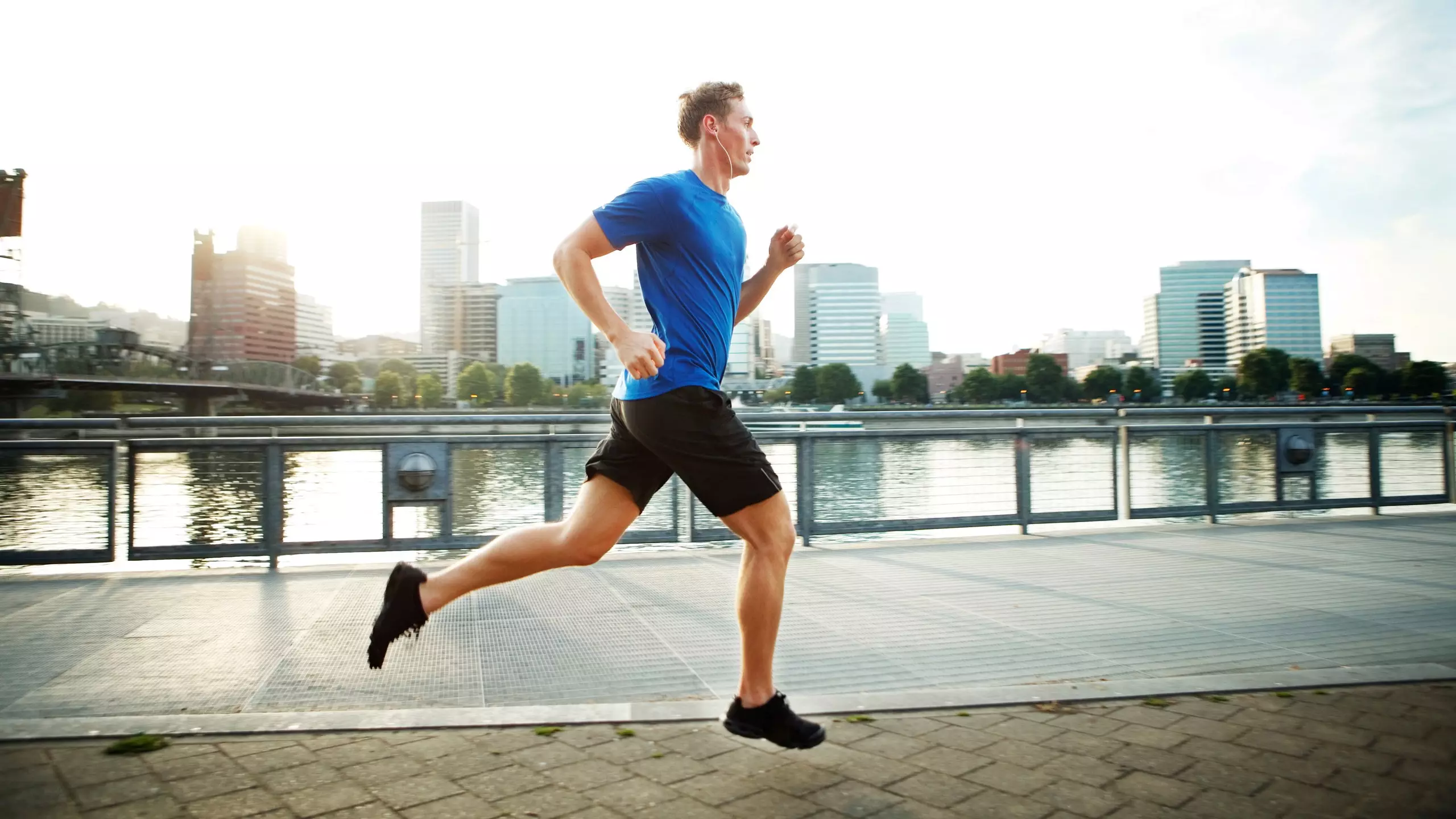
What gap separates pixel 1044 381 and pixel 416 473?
155m

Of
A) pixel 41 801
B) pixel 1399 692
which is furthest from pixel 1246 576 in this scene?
pixel 41 801

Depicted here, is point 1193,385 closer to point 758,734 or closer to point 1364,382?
point 1364,382

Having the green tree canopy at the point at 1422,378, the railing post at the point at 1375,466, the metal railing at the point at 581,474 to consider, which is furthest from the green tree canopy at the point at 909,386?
the metal railing at the point at 581,474

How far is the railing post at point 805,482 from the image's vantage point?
7.06m

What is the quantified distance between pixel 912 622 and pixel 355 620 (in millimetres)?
2733

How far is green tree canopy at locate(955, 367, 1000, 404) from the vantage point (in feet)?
499

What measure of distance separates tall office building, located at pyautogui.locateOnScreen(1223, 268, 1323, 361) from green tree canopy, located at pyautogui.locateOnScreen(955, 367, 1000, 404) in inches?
2024

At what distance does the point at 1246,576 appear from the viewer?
5.66 m

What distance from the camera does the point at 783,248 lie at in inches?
130

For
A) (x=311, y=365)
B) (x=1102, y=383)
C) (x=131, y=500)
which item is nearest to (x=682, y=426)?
(x=131, y=500)

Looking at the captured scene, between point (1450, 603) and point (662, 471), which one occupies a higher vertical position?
point (662, 471)

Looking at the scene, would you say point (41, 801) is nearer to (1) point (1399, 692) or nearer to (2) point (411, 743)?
(2) point (411, 743)

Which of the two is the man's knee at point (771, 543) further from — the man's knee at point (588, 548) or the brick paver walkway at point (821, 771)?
the brick paver walkway at point (821, 771)

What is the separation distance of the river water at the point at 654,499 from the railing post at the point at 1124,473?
0.07 meters
